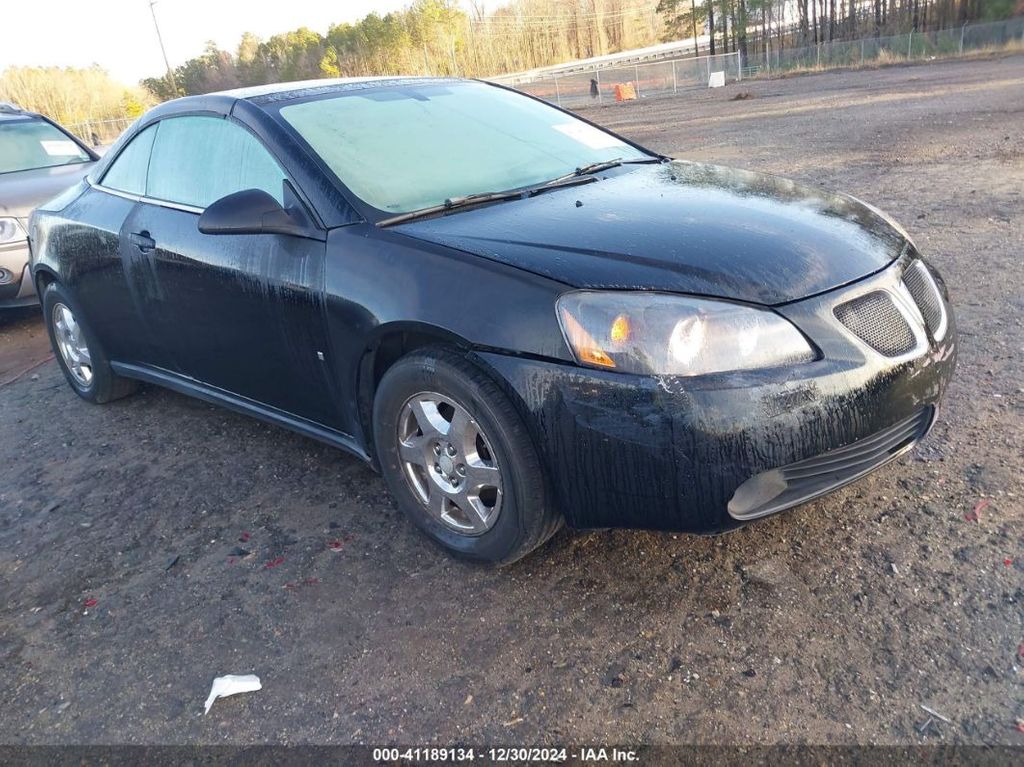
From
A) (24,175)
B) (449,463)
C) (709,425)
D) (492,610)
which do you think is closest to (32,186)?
(24,175)

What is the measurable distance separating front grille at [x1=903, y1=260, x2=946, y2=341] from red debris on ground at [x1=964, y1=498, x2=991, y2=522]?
0.65 m

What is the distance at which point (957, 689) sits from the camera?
2055 millimetres

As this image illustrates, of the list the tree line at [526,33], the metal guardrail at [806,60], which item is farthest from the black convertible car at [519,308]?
the tree line at [526,33]

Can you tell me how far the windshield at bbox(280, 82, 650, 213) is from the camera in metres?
3.05

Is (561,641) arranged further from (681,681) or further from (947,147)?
(947,147)

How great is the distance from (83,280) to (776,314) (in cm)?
360

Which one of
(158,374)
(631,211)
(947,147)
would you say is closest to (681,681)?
(631,211)

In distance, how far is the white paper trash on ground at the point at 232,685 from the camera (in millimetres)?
2357

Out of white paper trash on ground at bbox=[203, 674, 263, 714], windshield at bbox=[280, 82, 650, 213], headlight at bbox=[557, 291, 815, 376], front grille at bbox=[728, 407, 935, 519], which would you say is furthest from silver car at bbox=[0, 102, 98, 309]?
front grille at bbox=[728, 407, 935, 519]

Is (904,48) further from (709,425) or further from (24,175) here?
(709,425)

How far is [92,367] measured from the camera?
455 cm

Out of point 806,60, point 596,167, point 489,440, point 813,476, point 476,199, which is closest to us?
point 813,476

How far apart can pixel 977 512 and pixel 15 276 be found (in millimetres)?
6959

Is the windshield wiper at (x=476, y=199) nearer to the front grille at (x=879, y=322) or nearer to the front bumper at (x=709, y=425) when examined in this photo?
the front bumper at (x=709, y=425)
